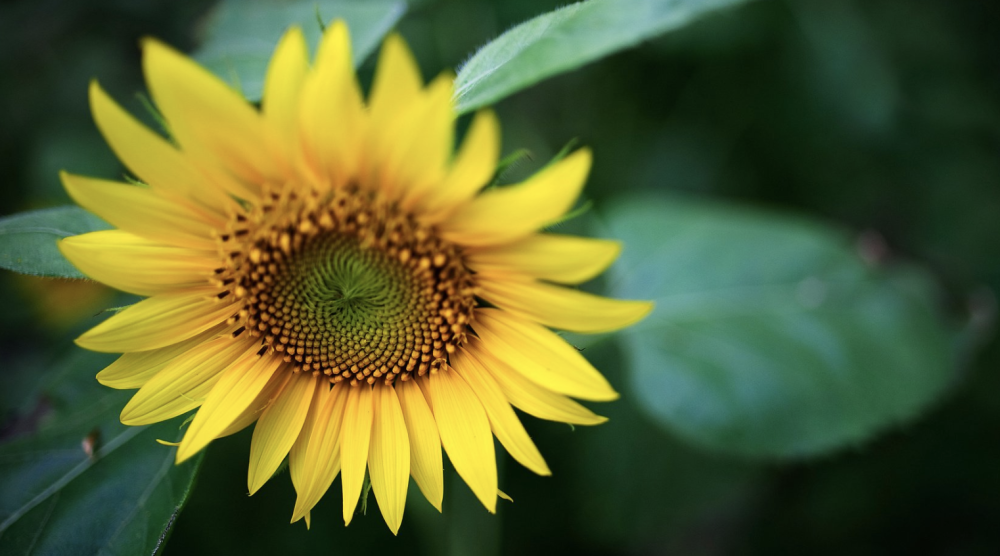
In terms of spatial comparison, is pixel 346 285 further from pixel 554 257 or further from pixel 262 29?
pixel 262 29

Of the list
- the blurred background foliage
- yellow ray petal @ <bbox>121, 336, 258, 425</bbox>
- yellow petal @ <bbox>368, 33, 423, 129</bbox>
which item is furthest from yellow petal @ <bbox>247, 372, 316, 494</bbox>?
the blurred background foliage

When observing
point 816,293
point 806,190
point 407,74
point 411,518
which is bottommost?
point 411,518

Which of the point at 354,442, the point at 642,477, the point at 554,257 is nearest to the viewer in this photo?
the point at 554,257

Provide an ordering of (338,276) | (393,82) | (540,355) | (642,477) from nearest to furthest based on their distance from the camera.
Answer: (393,82)
(540,355)
(338,276)
(642,477)

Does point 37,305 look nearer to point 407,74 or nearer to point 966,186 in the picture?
point 407,74

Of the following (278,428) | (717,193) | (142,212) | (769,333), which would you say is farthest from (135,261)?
(717,193)

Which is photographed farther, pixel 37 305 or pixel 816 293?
pixel 37 305

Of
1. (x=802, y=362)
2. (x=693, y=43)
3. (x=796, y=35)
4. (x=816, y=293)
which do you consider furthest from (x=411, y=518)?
(x=796, y=35)

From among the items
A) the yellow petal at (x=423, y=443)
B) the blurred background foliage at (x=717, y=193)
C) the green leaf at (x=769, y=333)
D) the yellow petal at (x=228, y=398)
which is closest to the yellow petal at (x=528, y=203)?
the yellow petal at (x=423, y=443)
